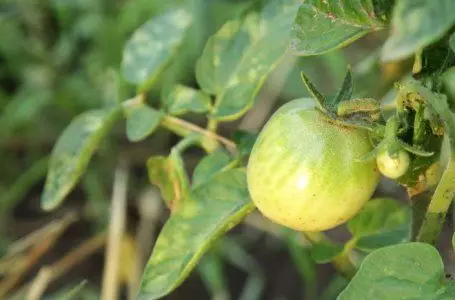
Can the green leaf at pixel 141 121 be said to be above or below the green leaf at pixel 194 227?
above

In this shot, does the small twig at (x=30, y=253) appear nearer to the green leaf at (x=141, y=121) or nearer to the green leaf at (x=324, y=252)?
the green leaf at (x=141, y=121)

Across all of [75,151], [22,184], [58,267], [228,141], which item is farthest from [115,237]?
[228,141]

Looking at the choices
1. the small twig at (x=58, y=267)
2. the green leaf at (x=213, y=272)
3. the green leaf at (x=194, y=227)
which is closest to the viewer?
the green leaf at (x=194, y=227)

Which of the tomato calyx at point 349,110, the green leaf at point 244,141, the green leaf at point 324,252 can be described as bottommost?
the green leaf at point 324,252

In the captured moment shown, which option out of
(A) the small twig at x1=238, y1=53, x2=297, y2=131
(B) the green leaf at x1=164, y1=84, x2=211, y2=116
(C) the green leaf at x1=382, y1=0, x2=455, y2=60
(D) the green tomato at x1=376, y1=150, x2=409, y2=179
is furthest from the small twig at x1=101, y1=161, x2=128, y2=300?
(C) the green leaf at x1=382, y1=0, x2=455, y2=60

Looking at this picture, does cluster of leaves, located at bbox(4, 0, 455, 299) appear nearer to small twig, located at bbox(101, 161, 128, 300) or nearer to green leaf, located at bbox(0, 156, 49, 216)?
small twig, located at bbox(101, 161, 128, 300)

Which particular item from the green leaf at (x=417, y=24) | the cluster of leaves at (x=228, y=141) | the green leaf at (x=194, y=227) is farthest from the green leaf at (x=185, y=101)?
the green leaf at (x=417, y=24)
